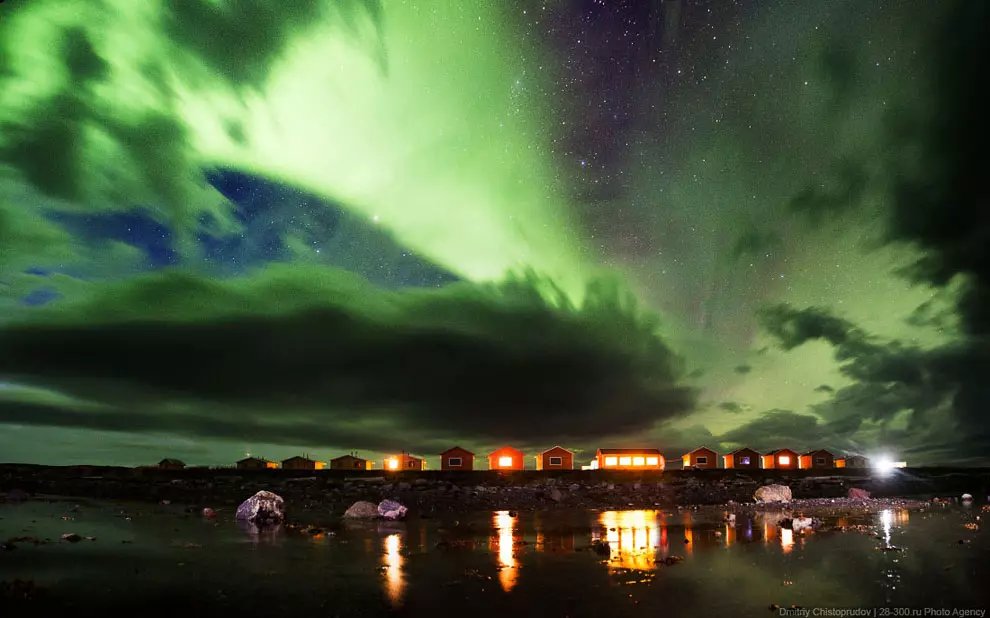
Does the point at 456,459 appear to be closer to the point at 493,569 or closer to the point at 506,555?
the point at 506,555

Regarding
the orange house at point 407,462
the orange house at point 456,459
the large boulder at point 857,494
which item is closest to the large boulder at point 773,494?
the large boulder at point 857,494

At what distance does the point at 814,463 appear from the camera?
112250 mm

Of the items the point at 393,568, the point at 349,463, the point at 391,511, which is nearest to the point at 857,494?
the point at 391,511

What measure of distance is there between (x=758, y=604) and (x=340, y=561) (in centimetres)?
1273

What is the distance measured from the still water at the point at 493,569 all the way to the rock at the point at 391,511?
424 cm

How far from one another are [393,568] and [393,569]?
0.18 m

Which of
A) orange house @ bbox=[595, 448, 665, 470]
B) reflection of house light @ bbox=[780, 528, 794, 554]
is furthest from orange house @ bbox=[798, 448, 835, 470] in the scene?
reflection of house light @ bbox=[780, 528, 794, 554]

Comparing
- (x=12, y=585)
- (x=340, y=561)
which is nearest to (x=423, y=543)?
(x=340, y=561)

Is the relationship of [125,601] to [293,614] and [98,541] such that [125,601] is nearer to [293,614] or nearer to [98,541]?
[293,614]

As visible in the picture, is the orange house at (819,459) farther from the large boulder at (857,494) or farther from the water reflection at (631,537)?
the water reflection at (631,537)

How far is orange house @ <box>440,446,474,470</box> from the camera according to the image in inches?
3654

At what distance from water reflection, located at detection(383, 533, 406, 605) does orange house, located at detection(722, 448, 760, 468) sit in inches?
3723

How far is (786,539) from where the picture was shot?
25.5 meters

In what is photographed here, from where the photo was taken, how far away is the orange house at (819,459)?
111m
